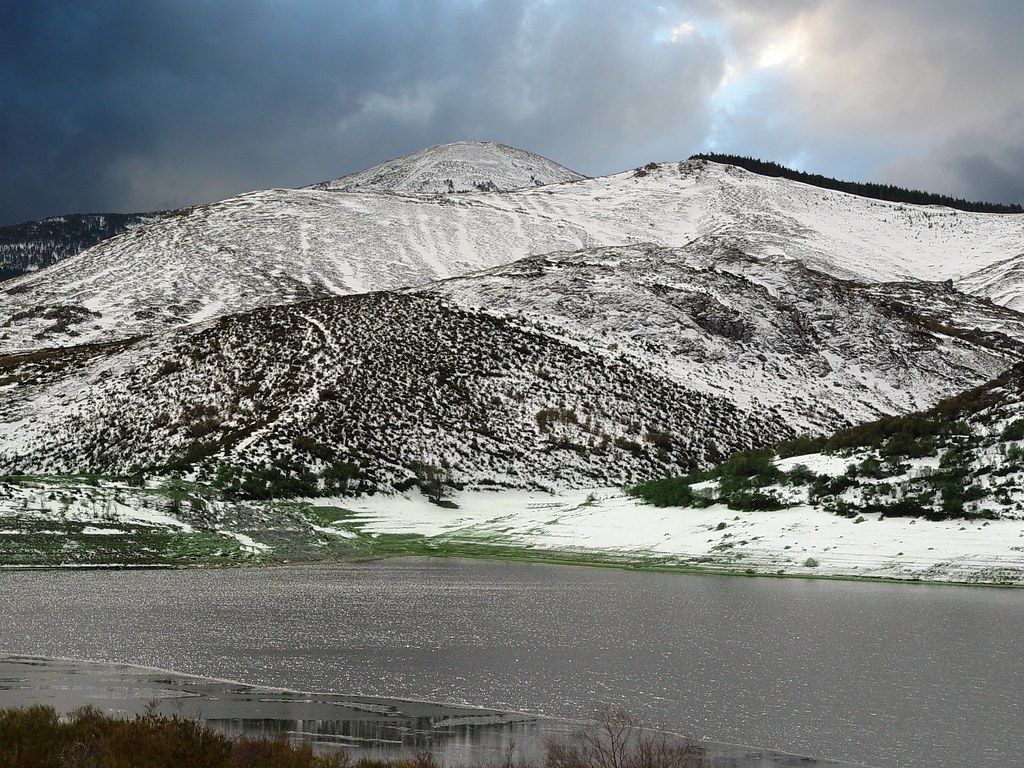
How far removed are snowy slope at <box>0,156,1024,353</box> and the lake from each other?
73.0 metres

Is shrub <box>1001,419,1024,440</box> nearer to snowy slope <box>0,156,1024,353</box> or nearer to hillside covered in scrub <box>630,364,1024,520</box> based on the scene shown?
hillside covered in scrub <box>630,364,1024,520</box>

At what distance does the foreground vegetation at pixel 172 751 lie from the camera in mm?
7551

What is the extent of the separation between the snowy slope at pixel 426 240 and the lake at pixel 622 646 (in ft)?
239

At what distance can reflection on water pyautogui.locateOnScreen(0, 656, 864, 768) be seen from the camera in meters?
8.68

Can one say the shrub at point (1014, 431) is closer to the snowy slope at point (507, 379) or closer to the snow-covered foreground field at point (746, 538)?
the snow-covered foreground field at point (746, 538)

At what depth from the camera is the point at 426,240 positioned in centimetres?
13225

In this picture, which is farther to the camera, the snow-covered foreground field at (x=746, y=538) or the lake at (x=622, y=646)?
the snow-covered foreground field at (x=746, y=538)

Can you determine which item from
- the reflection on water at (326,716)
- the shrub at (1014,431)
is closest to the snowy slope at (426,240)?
the shrub at (1014,431)

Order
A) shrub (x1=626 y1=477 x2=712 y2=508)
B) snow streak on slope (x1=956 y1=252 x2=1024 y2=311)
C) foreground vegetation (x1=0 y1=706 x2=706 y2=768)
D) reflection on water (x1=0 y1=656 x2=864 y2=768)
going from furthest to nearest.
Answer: snow streak on slope (x1=956 y1=252 x2=1024 y2=311) → shrub (x1=626 y1=477 x2=712 y2=508) → reflection on water (x1=0 y1=656 x2=864 y2=768) → foreground vegetation (x1=0 y1=706 x2=706 y2=768)

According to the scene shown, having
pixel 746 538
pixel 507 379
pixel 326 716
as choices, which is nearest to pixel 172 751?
pixel 326 716

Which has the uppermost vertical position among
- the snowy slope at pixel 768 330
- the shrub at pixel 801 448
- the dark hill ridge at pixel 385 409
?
the snowy slope at pixel 768 330

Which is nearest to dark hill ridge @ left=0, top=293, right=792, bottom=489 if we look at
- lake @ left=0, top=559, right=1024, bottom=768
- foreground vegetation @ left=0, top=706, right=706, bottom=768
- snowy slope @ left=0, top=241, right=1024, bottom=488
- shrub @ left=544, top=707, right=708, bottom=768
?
snowy slope @ left=0, top=241, right=1024, bottom=488

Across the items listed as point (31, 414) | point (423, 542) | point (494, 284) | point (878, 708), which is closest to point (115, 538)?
point (423, 542)

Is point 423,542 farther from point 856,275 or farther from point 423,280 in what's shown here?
point 856,275
